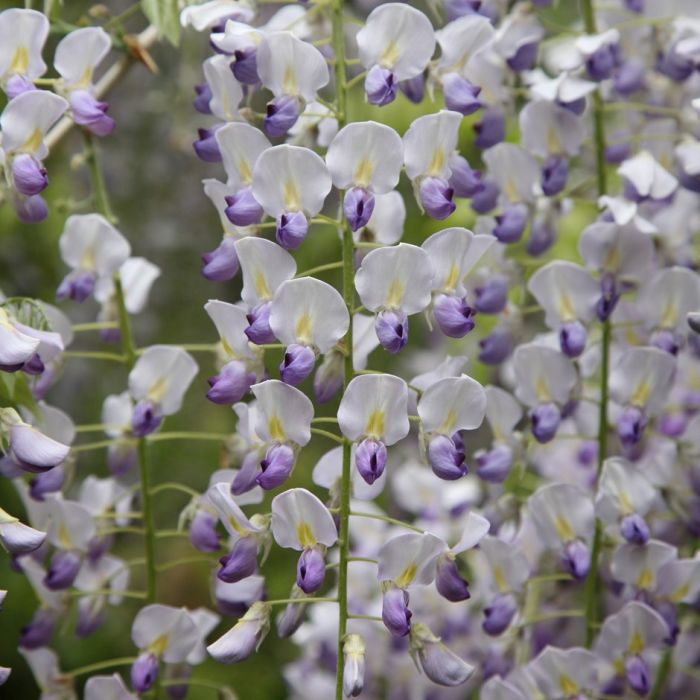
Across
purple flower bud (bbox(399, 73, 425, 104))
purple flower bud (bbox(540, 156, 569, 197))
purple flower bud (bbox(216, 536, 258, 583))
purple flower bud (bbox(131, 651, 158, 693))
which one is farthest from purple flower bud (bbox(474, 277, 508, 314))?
purple flower bud (bbox(131, 651, 158, 693))

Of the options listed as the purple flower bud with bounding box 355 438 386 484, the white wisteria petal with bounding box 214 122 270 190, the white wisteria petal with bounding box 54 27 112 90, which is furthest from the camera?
the white wisteria petal with bounding box 54 27 112 90

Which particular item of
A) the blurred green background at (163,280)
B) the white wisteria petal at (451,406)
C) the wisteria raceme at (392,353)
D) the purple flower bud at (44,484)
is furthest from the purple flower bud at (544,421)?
the purple flower bud at (44,484)

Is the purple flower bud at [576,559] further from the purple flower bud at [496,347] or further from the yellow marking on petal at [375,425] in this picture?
the yellow marking on petal at [375,425]

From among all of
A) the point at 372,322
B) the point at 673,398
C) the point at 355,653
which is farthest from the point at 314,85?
the point at 673,398

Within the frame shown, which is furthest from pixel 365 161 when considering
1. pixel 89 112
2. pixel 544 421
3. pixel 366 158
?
pixel 544 421

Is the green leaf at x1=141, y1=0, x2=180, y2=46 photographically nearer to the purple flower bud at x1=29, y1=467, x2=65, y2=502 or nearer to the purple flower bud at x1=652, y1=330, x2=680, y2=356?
the purple flower bud at x1=29, y1=467, x2=65, y2=502

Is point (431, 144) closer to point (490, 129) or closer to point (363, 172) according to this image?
point (363, 172)
